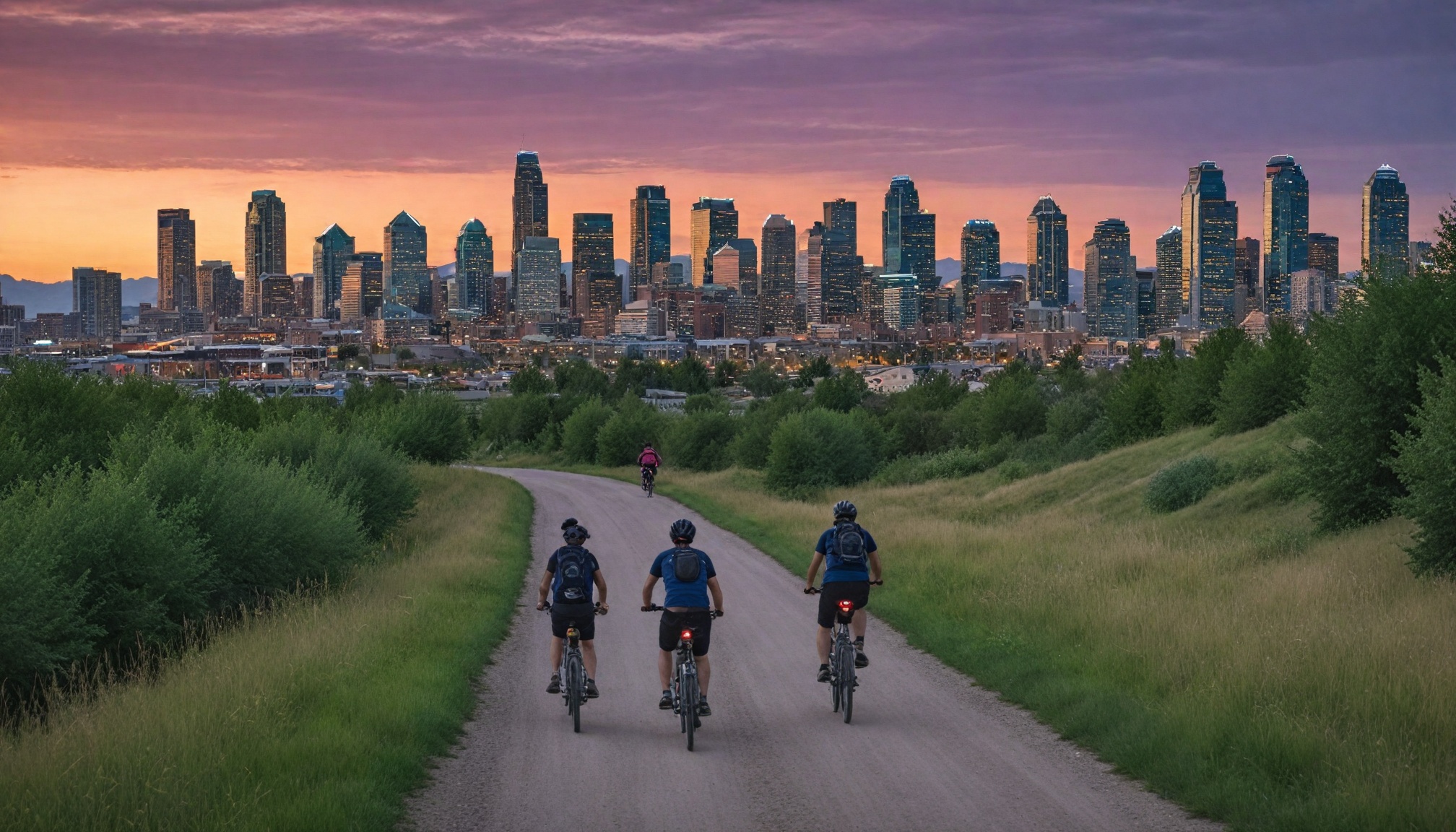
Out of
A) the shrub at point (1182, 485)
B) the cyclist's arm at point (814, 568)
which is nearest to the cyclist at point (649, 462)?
the shrub at point (1182, 485)

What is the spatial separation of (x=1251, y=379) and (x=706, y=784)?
1346 inches

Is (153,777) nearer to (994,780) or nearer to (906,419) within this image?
(994,780)

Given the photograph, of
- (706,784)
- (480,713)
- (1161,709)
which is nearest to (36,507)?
(480,713)

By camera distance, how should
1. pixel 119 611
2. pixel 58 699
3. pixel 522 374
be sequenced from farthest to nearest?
pixel 522 374
pixel 119 611
pixel 58 699

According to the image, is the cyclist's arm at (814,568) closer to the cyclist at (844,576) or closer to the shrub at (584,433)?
the cyclist at (844,576)

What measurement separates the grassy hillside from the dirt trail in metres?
0.58

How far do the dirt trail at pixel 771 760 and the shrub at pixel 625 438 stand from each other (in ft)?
184

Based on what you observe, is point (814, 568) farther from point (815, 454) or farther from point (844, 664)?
point (815, 454)

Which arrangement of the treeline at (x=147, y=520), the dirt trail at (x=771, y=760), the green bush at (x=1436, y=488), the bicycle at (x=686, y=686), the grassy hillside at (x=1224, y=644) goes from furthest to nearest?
the green bush at (x=1436, y=488), the treeline at (x=147, y=520), the bicycle at (x=686, y=686), the grassy hillside at (x=1224, y=644), the dirt trail at (x=771, y=760)

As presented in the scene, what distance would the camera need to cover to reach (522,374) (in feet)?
444

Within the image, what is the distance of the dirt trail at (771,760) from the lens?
8961 millimetres

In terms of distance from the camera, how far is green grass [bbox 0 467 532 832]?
8.48 m

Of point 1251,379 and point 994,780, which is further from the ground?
point 1251,379

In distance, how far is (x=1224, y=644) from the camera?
13.0 metres
